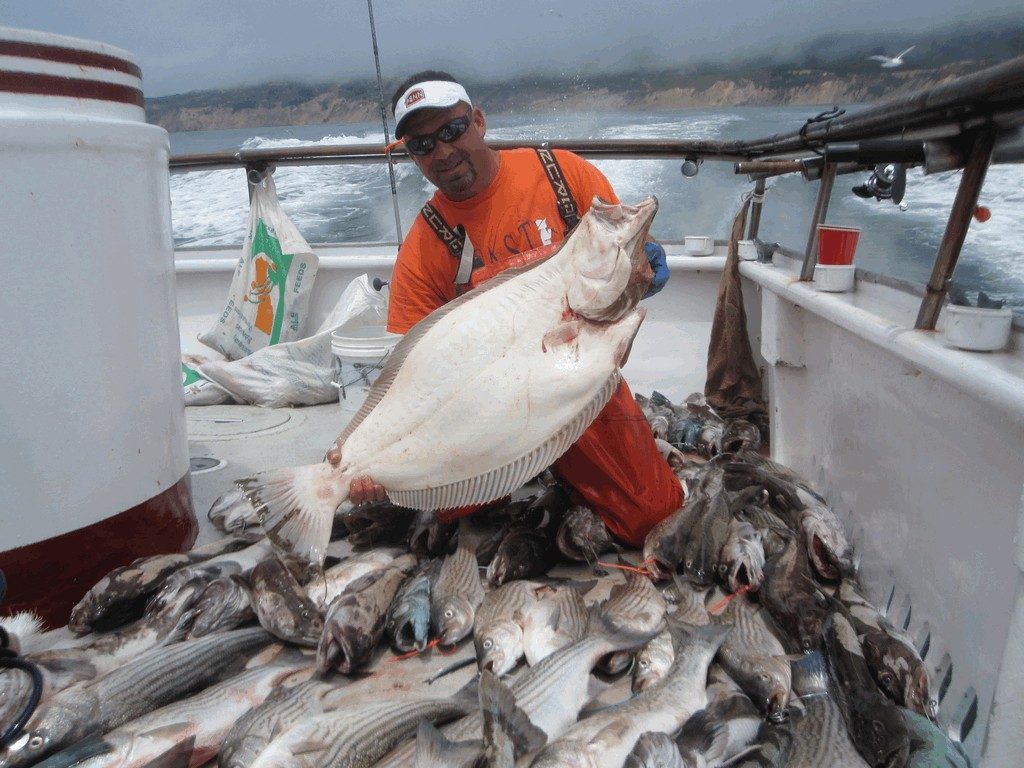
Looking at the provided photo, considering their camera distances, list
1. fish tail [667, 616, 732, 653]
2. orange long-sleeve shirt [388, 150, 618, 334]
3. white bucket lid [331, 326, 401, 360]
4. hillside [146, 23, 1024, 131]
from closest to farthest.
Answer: fish tail [667, 616, 732, 653] < orange long-sleeve shirt [388, 150, 618, 334] < white bucket lid [331, 326, 401, 360] < hillside [146, 23, 1024, 131]

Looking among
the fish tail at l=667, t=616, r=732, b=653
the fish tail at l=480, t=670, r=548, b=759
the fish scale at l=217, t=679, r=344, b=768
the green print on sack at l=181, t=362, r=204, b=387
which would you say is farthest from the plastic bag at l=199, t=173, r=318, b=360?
the fish tail at l=480, t=670, r=548, b=759

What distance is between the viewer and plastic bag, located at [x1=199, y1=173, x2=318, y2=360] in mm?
5699

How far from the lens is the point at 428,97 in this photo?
3.07 m

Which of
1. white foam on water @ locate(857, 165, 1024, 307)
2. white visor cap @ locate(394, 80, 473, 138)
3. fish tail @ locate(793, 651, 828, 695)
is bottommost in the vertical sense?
fish tail @ locate(793, 651, 828, 695)

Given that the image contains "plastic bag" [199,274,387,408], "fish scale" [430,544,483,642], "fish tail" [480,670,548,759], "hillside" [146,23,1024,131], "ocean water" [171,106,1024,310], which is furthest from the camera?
"hillside" [146,23,1024,131]

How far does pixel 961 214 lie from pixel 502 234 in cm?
176

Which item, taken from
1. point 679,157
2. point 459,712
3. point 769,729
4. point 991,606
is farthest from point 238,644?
point 679,157

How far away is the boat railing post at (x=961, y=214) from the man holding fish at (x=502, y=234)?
1.03 metres

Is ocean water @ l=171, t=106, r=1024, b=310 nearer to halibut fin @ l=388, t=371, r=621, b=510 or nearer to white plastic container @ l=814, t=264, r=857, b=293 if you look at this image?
white plastic container @ l=814, t=264, r=857, b=293

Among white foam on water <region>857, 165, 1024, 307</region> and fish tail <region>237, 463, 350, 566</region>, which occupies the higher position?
white foam on water <region>857, 165, 1024, 307</region>

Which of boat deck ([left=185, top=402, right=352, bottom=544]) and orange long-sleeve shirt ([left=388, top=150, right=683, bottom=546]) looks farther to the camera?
boat deck ([left=185, top=402, right=352, bottom=544])

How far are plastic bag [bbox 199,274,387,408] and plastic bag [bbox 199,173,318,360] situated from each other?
0.33m

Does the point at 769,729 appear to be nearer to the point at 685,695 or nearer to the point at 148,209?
the point at 685,695

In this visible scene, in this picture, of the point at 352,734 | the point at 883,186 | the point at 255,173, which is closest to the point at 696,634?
the point at 352,734
